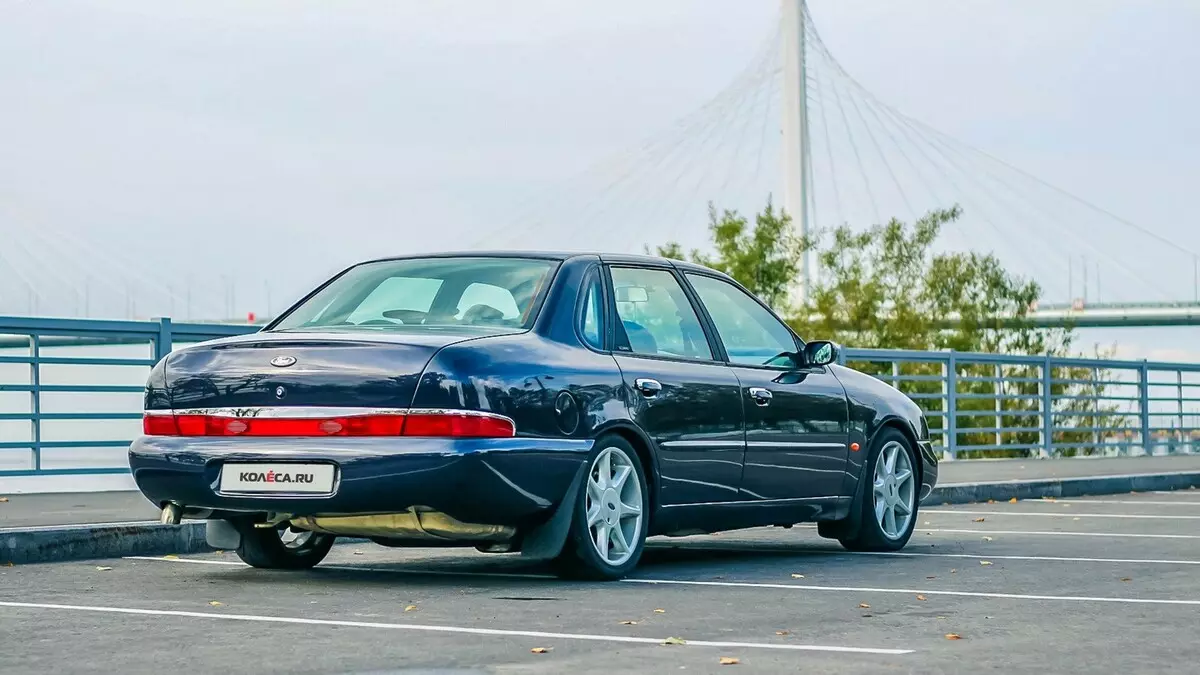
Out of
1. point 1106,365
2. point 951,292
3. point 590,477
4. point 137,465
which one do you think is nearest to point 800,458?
point 590,477

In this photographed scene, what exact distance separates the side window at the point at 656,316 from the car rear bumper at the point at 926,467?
1.92 metres

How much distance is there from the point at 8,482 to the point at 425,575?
5.71 metres

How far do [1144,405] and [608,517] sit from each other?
17770mm

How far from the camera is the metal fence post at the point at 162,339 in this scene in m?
13.3

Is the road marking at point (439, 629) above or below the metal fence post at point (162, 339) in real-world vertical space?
below

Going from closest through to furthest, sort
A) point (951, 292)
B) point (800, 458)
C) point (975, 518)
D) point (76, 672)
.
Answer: point (76, 672) → point (800, 458) → point (975, 518) → point (951, 292)

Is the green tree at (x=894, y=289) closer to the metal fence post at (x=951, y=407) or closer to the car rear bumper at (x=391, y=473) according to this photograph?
the metal fence post at (x=951, y=407)

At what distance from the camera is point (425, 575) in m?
7.88

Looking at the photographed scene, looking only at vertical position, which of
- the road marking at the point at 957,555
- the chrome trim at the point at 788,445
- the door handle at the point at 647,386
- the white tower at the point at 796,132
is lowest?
the road marking at the point at 957,555

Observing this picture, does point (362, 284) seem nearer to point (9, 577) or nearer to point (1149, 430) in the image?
point (9, 577)

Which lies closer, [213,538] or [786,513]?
[213,538]

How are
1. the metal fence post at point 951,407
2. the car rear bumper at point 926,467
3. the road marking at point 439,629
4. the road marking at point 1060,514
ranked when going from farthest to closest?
the metal fence post at point 951,407 < the road marking at point 1060,514 < the car rear bumper at point 926,467 < the road marking at point 439,629

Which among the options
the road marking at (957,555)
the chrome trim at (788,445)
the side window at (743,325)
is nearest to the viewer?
the chrome trim at (788,445)

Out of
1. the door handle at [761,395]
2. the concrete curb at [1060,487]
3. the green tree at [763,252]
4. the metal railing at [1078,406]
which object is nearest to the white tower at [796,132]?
the green tree at [763,252]
